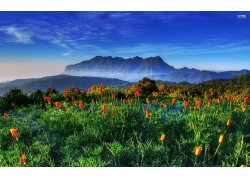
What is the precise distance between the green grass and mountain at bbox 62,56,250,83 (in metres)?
0.45

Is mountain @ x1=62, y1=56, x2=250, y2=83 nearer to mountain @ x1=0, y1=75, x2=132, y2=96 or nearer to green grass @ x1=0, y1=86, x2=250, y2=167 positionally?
mountain @ x1=0, y1=75, x2=132, y2=96

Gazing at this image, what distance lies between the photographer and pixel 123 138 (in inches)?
148

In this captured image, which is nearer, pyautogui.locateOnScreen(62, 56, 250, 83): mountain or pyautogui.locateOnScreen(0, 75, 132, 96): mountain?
pyautogui.locateOnScreen(62, 56, 250, 83): mountain

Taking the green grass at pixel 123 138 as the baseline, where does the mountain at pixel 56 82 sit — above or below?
above

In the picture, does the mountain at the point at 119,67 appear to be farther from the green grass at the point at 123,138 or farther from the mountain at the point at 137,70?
the green grass at the point at 123,138

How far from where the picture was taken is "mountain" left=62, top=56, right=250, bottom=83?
4078mm

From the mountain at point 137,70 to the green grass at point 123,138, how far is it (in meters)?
0.45

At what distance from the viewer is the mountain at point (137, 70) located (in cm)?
408

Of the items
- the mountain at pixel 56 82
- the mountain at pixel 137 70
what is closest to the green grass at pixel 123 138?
the mountain at pixel 56 82

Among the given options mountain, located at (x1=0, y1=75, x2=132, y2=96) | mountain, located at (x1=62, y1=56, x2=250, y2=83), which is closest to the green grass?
mountain, located at (x1=0, y1=75, x2=132, y2=96)
